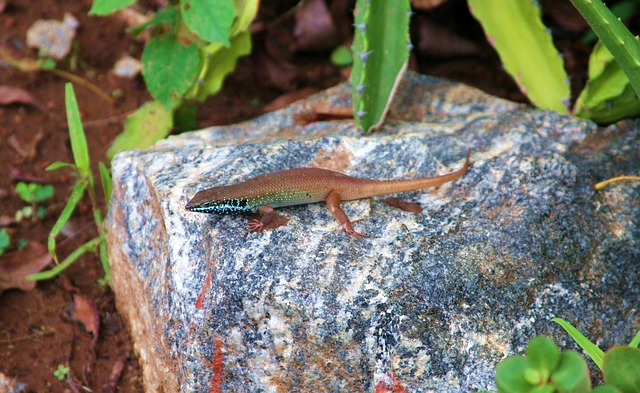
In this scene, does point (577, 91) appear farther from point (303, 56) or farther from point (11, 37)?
point (11, 37)

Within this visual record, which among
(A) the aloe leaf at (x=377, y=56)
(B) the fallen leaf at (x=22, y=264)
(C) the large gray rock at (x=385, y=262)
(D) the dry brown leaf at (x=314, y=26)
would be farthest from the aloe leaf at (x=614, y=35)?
(B) the fallen leaf at (x=22, y=264)

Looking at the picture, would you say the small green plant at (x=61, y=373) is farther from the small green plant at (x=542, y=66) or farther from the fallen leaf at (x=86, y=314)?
the small green plant at (x=542, y=66)

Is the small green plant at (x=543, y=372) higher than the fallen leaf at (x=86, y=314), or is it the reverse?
the small green plant at (x=543, y=372)

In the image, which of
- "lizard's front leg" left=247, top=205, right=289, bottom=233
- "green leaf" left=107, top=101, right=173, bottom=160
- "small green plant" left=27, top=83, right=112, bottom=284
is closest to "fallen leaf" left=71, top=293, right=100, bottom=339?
"small green plant" left=27, top=83, right=112, bottom=284

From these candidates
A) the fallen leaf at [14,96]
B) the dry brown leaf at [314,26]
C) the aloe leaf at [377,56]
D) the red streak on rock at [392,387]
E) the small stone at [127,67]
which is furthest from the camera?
the small stone at [127,67]

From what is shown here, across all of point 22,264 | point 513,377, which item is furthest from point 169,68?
point 513,377

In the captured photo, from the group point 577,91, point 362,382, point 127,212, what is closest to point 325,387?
point 362,382

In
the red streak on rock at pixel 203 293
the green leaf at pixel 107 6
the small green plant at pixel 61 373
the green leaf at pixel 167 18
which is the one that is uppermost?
the green leaf at pixel 107 6

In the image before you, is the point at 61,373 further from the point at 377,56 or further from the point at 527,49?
the point at 527,49
